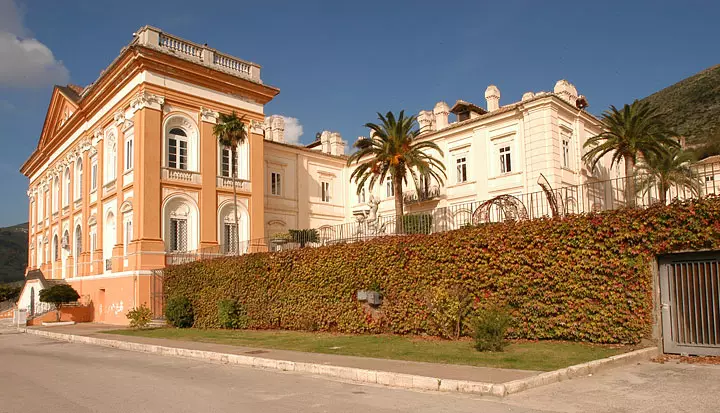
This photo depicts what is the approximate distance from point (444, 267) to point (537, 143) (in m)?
19.4

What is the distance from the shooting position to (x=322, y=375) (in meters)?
10.5

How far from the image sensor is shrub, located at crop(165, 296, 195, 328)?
23.9 meters

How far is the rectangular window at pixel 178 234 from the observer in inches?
1192

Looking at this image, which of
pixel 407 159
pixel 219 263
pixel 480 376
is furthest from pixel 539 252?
pixel 407 159

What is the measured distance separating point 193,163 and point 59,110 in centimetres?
1709

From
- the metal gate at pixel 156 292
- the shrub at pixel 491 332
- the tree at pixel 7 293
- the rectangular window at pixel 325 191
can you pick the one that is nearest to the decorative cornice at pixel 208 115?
the metal gate at pixel 156 292

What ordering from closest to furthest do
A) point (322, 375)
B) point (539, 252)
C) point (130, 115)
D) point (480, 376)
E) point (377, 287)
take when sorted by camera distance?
point (480, 376)
point (322, 375)
point (539, 252)
point (377, 287)
point (130, 115)

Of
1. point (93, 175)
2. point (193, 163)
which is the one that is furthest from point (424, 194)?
point (93, 175)

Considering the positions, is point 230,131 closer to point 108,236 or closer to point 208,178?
point 208,178

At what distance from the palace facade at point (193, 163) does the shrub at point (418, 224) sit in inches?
Result: 392

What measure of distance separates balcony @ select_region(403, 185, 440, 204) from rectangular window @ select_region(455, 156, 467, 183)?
1.67 m

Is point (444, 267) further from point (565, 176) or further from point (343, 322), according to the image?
point (565, 176)

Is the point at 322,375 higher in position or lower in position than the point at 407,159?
lower

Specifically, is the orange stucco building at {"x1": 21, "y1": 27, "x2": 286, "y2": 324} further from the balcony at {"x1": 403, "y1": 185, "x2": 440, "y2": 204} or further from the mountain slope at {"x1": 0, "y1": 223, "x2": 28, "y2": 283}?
the mountain slope at {"x1": 0, "y1": 223, "x2": 28, "y2": 283}
